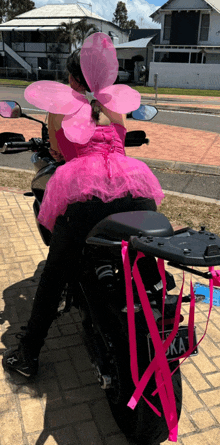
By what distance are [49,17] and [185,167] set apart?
4503 cm

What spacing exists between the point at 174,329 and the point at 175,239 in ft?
1.47

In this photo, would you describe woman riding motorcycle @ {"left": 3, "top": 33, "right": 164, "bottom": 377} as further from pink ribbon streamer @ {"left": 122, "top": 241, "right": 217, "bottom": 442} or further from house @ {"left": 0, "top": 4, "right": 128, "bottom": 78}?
house @ {"left": 0, "top": 4, "right": 128, "bottom": 78}

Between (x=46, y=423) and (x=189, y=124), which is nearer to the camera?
(x=46, y=423)

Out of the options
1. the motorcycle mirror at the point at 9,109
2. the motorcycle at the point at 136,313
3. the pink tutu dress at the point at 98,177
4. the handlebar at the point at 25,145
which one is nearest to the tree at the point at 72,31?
the handlebar at the point at 25,145

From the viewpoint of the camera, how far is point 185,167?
7938mm

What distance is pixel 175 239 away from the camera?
1.68 meters

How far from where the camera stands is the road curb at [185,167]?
7.72m

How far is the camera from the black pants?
6.82 feet

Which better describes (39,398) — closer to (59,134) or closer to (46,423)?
(46,423)

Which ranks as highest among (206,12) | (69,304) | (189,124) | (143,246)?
(206,12)

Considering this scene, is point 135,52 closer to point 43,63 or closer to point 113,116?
point 43,63

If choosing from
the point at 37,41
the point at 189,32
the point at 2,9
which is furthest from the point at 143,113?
the point at 2,9

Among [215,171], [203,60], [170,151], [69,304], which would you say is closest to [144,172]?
[69,304]

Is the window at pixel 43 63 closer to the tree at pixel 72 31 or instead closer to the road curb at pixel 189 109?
the tree at pixel 72 31
